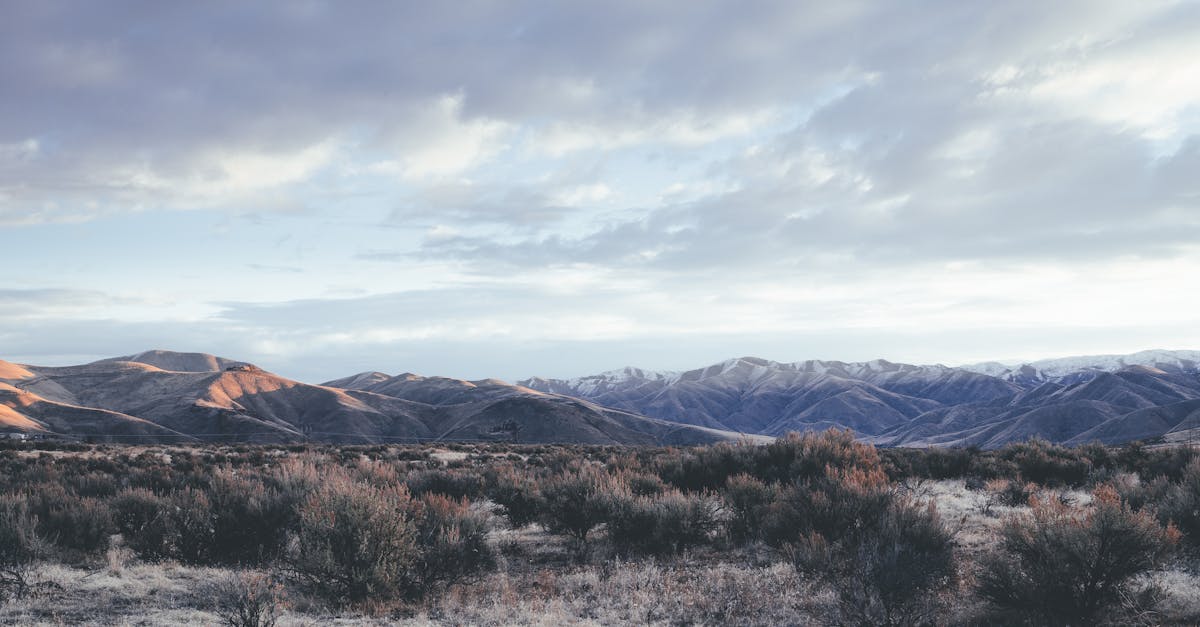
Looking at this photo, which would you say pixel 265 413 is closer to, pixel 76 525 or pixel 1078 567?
pixel 76 525

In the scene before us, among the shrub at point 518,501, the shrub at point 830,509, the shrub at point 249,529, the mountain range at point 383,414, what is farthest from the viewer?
the mountain range at point 383,414

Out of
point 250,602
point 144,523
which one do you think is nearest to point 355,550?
point 250,602

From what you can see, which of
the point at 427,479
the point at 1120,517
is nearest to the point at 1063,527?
the point at 1120,517

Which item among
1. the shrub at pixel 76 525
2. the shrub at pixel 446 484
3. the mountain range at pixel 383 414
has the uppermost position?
the shrub at pixel 76 525

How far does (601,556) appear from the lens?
11.3m

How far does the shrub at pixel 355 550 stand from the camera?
8422mm

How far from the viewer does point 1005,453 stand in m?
26.0

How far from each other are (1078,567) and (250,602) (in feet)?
29.8

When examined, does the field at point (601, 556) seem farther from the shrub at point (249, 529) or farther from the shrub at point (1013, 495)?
the shrub at point (1013, 495)

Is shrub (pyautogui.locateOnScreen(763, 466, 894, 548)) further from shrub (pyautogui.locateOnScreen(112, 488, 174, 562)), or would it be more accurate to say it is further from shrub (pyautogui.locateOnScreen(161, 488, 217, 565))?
shrub (pyautogui.locateOnScreen(112, 488, 174, 562))

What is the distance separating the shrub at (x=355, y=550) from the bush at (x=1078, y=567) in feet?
23.7

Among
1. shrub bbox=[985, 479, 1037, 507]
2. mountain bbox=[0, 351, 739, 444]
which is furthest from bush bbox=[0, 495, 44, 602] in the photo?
mountain bbox=[0, 351, 739, 444]

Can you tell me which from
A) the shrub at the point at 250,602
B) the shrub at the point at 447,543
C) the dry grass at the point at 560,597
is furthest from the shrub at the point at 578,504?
the shrub at the point at 250,602

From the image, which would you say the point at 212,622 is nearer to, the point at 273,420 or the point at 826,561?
the point at 826,561
